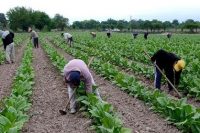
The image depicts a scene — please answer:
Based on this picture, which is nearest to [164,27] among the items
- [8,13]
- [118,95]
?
[8,13]

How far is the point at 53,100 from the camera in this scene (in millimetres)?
10117

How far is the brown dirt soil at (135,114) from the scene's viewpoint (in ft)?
24.1

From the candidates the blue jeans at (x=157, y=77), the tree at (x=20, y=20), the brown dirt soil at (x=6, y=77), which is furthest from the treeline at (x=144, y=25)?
the blue jeans at (x=157, y=77)

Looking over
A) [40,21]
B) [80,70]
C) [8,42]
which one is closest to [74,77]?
[80,70]

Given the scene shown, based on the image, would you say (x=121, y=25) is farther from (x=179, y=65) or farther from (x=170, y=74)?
(x=179, y=65)

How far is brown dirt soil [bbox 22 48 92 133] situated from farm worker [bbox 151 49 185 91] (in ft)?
8.43

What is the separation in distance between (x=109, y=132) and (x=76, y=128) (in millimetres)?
1477

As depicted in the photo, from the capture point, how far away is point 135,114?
8.54 meters

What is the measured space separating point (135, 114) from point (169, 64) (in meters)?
2.34

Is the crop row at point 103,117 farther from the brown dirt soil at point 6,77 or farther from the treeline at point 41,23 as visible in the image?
the treeline at point 41,23

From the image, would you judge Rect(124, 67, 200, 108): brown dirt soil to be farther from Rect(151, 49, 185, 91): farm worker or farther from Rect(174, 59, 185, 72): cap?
Rect(174, 59, 185, 72): cap

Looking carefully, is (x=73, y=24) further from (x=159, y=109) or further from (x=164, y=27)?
(x=159, y=109)

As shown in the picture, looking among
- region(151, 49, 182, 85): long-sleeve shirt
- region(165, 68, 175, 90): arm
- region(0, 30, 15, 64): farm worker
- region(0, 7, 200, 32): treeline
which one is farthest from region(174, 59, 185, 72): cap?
region(0, 7, 200, 32): treeline

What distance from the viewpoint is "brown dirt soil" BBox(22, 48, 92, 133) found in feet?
24.7
